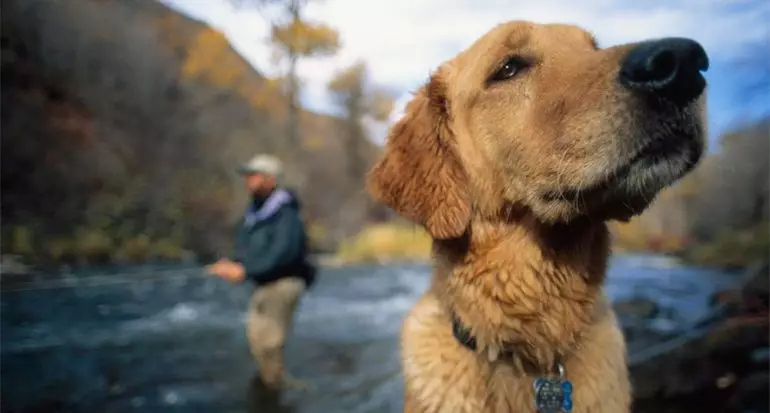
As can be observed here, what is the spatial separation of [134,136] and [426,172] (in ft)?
5.82

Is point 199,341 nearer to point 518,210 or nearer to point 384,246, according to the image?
point 384,246

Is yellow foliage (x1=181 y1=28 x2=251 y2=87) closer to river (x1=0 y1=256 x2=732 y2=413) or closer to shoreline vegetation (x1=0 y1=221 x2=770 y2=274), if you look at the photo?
shoreline vegetation (x1=0 y1=221 x2=770 y2=274)

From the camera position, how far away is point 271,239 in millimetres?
3002

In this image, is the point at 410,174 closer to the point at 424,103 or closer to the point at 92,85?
the point at 424,103

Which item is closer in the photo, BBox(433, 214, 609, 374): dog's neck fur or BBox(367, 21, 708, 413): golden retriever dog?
BBox(367, 21, 708, 413): golden retriever dog

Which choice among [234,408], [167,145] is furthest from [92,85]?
[234,408]

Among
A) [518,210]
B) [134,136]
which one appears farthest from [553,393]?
[134,136]

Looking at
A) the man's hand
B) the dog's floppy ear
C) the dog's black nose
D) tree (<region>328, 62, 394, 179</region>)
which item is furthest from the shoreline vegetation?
the dog's black nose

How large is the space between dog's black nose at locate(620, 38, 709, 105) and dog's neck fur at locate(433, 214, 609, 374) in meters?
0.43

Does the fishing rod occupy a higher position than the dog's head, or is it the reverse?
the dog's head

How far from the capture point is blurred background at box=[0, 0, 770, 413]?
264 cm

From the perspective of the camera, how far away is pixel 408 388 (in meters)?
1.75

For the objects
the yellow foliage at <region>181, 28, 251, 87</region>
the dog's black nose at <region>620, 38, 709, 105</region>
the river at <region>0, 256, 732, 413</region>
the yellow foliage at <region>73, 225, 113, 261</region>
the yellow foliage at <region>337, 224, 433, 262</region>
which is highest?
the yellow foliage at <region>181, 28, 251, 87</region>

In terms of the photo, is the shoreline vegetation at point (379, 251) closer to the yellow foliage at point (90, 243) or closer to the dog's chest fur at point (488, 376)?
the yellow foliage at point (90, 243)
